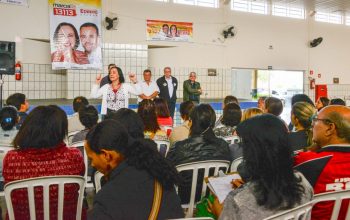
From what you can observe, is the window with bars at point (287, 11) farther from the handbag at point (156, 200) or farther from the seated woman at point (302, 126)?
the handbag at point (156, 200)

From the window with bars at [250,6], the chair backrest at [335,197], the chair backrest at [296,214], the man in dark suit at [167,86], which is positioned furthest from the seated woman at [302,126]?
the window with bars at [250,6]

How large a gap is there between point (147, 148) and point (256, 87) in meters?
9.78

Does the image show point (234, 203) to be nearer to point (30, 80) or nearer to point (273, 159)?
point (273, 159)

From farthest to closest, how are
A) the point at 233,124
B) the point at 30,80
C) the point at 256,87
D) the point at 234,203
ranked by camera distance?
1. the point at 256,87
2. the point at 30,80
3. the point at 233,124
4. the point at 234,203

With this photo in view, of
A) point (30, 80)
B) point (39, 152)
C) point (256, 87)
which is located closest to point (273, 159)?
point (39, 152)

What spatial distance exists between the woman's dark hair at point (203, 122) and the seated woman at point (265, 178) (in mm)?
1165

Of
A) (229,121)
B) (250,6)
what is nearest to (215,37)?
(250,6)

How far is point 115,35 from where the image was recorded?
8.63 m

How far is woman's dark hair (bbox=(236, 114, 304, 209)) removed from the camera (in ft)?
4.55

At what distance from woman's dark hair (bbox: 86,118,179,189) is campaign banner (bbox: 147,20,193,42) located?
25.4ft

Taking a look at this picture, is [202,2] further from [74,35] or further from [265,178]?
[265,178]

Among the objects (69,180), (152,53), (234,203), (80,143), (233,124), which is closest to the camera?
(234,203)

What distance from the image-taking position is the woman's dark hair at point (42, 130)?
199cm

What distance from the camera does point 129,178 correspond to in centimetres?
137
